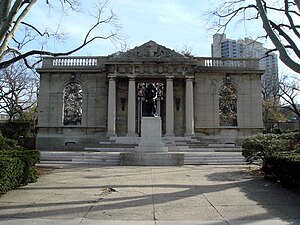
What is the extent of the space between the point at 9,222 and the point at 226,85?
2947 cm

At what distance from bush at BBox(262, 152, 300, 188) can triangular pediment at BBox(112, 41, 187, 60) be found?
20.1 m

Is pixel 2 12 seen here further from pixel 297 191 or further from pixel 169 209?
pixel 297 191

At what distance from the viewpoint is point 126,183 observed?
1001 centimetres

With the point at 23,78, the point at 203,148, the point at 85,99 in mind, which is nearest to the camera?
the point at 203,148

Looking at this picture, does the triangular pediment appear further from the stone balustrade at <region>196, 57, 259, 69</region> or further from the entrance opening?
the stone balustrade at <region>196, 57, 259, 69</region>

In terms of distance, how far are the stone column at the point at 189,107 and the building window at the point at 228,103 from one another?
444 cm

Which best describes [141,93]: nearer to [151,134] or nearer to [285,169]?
[151,134]

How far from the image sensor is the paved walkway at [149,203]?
5.89 meters

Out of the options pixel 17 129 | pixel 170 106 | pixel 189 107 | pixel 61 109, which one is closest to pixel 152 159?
pixel 170 106

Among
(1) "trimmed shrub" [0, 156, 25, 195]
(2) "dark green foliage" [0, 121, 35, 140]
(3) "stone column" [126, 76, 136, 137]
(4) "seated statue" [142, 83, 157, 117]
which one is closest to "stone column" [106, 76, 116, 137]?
(3) "stone column" [126, 76, 136, 137]

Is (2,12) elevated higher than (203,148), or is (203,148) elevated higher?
(2,12)

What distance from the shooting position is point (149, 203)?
7.24 metres

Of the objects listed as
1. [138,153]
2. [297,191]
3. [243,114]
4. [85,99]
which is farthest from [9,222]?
[243,114]

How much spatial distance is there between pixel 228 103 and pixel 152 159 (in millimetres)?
22769
